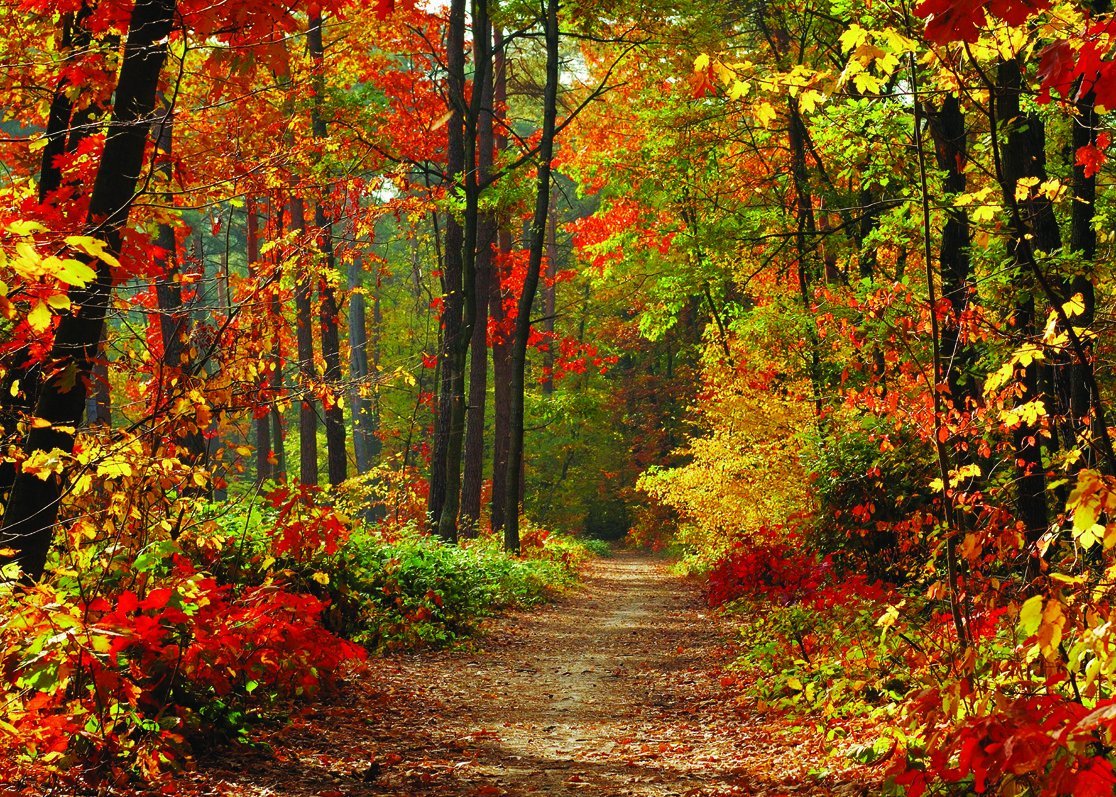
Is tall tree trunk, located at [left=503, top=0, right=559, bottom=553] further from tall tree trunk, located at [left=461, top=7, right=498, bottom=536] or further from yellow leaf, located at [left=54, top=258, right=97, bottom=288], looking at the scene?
yellow leaf, located at [left=54, top=258, right=97, bottom=288]

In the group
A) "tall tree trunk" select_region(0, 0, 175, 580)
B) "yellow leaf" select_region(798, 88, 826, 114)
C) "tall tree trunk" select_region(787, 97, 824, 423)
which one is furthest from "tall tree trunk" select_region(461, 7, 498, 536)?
"yellow leaf" select_region(798, 88, 826, 114)

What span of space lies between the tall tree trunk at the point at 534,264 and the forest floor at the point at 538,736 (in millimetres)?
6524

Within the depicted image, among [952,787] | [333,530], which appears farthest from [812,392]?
[952,787]

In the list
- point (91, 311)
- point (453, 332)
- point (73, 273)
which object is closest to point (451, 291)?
point (453, 332)

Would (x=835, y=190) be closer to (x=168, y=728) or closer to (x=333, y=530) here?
(x=333, y=530)

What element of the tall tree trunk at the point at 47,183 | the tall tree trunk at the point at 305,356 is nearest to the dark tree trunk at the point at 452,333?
the tall tree trunk at the point at 305,356

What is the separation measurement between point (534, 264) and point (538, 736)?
36.9ft

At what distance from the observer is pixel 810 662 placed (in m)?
7.18

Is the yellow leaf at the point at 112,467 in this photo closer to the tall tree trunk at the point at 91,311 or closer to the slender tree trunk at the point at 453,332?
the tall tree trunk at the point at 91,311

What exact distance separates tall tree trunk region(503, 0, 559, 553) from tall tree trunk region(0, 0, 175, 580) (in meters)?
11.0

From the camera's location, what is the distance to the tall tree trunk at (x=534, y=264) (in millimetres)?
15766

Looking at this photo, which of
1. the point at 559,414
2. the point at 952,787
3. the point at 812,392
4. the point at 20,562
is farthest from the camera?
the point at 559,414

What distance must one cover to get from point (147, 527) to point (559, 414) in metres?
17.7

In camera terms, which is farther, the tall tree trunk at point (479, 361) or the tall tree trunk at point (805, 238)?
the tall tree trunk at point (479, 361)
